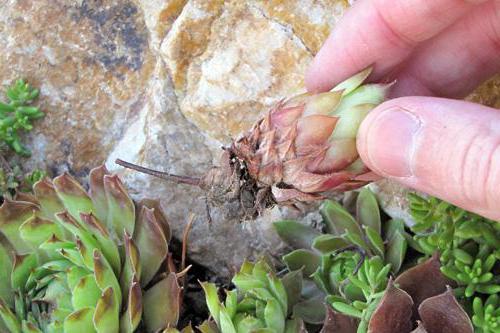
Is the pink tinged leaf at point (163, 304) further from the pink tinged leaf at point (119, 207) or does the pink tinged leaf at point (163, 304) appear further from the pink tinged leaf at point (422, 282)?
the pink tinged leaf at point (422, 282)

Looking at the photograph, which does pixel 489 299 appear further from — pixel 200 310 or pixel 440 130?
pixel 200 310

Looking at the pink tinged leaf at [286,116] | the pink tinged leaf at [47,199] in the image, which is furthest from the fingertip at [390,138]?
the pink tinged leaf at [47,199]

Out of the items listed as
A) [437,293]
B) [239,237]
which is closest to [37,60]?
[239,237]

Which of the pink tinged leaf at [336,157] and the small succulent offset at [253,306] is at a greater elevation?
the pink tinged leaf at [336,157]

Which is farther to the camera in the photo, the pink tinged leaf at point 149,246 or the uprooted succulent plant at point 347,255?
the pink tinged leaf at point 149,246

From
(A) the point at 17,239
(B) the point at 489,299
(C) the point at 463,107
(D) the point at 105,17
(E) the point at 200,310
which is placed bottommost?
(B) the point at 489,299

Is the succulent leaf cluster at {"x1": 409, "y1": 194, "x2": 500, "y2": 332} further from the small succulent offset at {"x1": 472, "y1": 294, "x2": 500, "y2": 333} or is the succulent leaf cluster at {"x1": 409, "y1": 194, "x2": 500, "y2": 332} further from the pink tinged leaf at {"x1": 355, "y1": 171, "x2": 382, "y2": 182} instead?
the pink tinged leaf at {"x1": 355, "y1": 171, "x2": 382, "y2": 182}

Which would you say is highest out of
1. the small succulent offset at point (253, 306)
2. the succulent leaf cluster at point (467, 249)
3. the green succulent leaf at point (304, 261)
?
the small succulent offset at point (253, 306)
